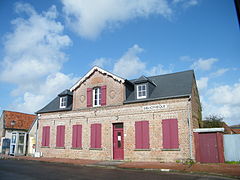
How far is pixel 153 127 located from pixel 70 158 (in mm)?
7814

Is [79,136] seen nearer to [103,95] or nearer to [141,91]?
[103,95]

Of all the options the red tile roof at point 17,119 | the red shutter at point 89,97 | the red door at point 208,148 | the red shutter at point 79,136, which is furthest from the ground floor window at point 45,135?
→ the red door at point 208,148

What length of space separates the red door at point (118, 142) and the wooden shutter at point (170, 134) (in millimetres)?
3436

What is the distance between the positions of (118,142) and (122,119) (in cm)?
180

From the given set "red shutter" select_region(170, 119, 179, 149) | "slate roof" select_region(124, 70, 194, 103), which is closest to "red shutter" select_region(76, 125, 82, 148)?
"slate roof" select_region(124, 70, 194, 103)

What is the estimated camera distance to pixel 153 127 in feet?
49.1

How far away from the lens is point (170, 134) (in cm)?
1427

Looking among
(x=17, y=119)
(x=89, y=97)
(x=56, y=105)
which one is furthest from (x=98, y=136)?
(x=17, y=119)

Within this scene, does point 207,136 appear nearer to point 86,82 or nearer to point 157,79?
point 157,79

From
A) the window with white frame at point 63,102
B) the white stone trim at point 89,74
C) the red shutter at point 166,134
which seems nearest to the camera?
the red shutter at point 166,134

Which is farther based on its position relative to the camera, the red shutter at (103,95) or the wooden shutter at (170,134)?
the red shutter at (103,95)

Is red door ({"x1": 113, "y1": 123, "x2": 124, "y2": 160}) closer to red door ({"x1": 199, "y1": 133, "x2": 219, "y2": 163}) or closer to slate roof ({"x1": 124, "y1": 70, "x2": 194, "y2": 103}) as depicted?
slate roof ({"x1": 124, "y1": 70, "x2": 194, "y2": 103})

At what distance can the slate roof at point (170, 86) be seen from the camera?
585 inches

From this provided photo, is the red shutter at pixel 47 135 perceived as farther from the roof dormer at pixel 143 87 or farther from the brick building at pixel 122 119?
the roof dormer at pixel 143 87
